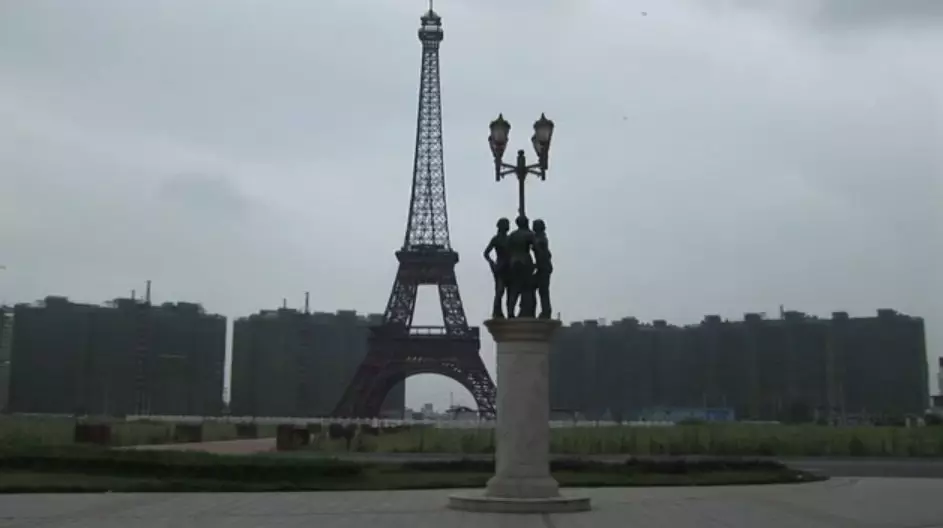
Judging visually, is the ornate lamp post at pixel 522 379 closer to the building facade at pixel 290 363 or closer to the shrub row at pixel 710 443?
the shrub row at pixel 710 443

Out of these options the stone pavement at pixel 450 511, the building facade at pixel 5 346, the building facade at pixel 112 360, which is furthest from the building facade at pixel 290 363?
the stone pavement at pixel 450 511

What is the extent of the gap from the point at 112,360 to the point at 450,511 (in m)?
87.0

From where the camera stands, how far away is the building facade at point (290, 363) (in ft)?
336

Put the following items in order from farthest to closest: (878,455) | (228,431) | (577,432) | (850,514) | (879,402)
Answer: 1. (879,402)
2. (228,431)
3. (577,432)
4. (878,455)
5. (850,514)

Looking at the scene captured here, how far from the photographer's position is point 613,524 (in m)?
13.2

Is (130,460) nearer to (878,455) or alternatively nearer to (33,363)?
(878,455)

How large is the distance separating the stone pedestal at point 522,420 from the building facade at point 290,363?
8716 cm

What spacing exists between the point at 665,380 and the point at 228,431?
175 ft

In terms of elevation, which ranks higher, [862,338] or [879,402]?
[862,338]

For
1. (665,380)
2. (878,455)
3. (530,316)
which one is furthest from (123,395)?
(530,316)

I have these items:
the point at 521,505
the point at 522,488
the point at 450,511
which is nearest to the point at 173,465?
the point at 450,511

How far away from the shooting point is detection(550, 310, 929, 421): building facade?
91.0m

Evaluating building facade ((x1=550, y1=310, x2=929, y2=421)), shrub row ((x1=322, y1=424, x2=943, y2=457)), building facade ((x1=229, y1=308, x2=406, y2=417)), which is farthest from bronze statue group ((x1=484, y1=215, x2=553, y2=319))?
building facade ((x1=229, y1=308, x2=406, y2=417))

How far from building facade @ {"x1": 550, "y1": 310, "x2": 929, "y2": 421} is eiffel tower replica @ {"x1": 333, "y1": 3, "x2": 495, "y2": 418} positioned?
26784 millimetres
